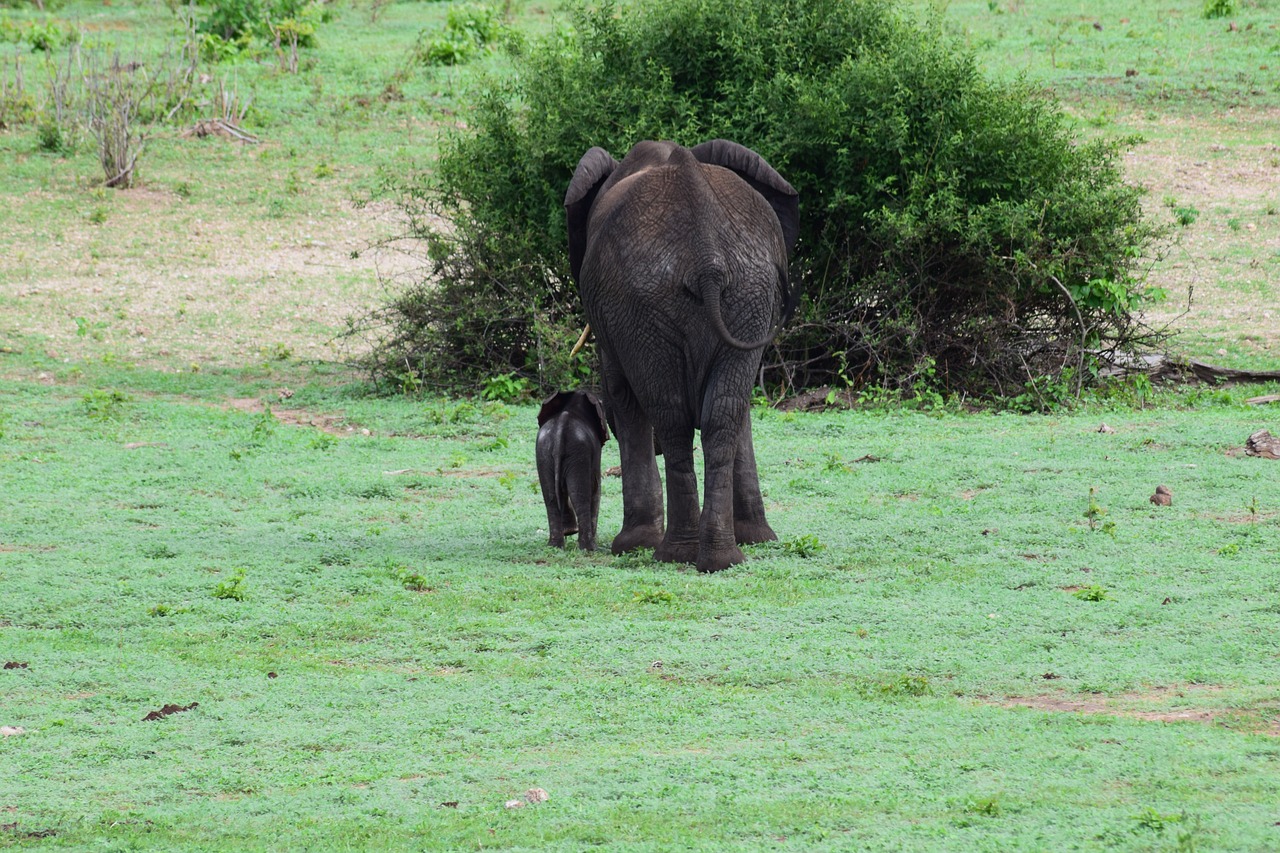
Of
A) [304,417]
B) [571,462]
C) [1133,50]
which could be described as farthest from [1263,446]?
[1133,50]

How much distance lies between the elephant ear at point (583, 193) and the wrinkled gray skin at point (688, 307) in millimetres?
137

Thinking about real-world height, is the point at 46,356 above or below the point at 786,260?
below

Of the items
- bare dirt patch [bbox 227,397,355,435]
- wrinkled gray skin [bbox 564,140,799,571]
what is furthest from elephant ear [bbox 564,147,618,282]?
bare dirt patch [bbox 227,397,355,435]

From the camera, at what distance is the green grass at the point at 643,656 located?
180 inches

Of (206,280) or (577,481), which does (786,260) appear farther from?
(206,280)

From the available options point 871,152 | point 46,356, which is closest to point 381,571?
point 871,152

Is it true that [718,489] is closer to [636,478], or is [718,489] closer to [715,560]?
[715,560]

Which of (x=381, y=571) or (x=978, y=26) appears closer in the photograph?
(x=381, y=571)

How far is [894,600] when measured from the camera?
696cm

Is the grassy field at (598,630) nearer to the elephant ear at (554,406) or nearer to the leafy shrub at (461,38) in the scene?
the elephant ear at (554,406)

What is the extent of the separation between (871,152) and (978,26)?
15.2 metres

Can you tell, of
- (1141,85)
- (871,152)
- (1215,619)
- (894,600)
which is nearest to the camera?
(1215,619)

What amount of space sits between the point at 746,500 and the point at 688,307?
1.15m

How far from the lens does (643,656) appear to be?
244 inches
